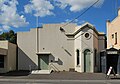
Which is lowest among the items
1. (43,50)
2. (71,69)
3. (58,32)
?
(71,69)

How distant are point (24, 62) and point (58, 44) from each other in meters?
5.93

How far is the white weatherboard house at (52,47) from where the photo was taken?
134 feet

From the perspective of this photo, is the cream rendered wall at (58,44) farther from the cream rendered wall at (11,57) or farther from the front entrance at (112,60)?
the front entrance at (112,60)

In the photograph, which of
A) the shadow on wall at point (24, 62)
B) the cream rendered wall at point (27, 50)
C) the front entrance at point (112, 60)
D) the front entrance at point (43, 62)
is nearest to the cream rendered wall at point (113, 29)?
the front entrance at point (112, 60)

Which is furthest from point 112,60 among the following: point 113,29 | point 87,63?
point 113,29

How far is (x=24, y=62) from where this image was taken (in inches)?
1652

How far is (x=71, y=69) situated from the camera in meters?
40.6

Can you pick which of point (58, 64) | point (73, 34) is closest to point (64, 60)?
point (58, 64)

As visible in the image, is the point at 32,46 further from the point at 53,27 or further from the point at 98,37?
the point at 98,37

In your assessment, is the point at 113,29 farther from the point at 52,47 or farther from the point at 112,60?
the point at 52,47

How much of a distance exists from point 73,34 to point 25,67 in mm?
8996

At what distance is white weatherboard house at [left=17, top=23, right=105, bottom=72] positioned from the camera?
1608 inches

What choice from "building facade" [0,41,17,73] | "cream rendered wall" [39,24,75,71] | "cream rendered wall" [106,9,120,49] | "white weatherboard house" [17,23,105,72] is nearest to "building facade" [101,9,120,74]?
"cream rendered wall" [106,9,120,49]

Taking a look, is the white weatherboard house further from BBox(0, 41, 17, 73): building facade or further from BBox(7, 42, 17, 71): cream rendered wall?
BBox(0, 41, 17, 73): building facade
